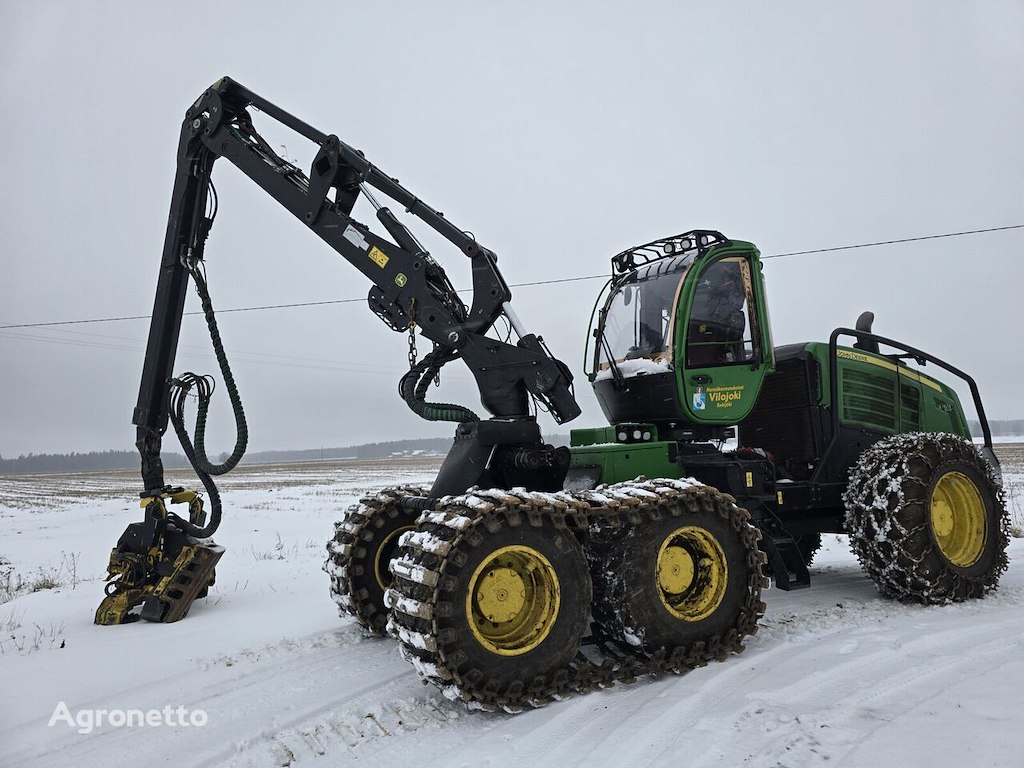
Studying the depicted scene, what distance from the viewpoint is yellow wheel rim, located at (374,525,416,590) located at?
235 inches

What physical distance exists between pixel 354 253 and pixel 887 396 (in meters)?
6.10

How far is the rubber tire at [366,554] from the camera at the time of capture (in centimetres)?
577

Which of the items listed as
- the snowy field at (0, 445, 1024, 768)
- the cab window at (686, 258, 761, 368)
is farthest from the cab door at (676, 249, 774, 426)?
the snowy field at (0, 445, 1024, 768)

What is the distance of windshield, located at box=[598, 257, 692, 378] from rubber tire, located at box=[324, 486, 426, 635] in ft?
8.03

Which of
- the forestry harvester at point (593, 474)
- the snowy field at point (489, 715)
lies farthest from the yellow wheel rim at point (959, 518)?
the snowy field at point (489, 715)

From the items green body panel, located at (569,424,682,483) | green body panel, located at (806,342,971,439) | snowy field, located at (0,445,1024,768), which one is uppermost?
green body panel, located at (806,342,971,439)

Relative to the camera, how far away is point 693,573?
5.15 meters

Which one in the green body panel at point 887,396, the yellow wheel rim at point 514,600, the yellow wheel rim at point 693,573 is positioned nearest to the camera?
the yellow wheel rim at point 514,600

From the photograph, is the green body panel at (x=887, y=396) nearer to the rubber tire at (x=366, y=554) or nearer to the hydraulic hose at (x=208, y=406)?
the rubber tire at (x=366, y=554)

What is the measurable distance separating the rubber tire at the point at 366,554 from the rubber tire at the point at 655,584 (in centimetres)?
192

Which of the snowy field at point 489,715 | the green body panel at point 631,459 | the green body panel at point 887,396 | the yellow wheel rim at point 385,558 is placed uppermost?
the green body panel at point 887,396

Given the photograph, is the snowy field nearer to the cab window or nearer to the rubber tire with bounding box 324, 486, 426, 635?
the rubber tire with bounding box 324, 486, 426, 635

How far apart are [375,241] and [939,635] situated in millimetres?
5461

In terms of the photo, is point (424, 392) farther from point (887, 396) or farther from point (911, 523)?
point (887, 396)
